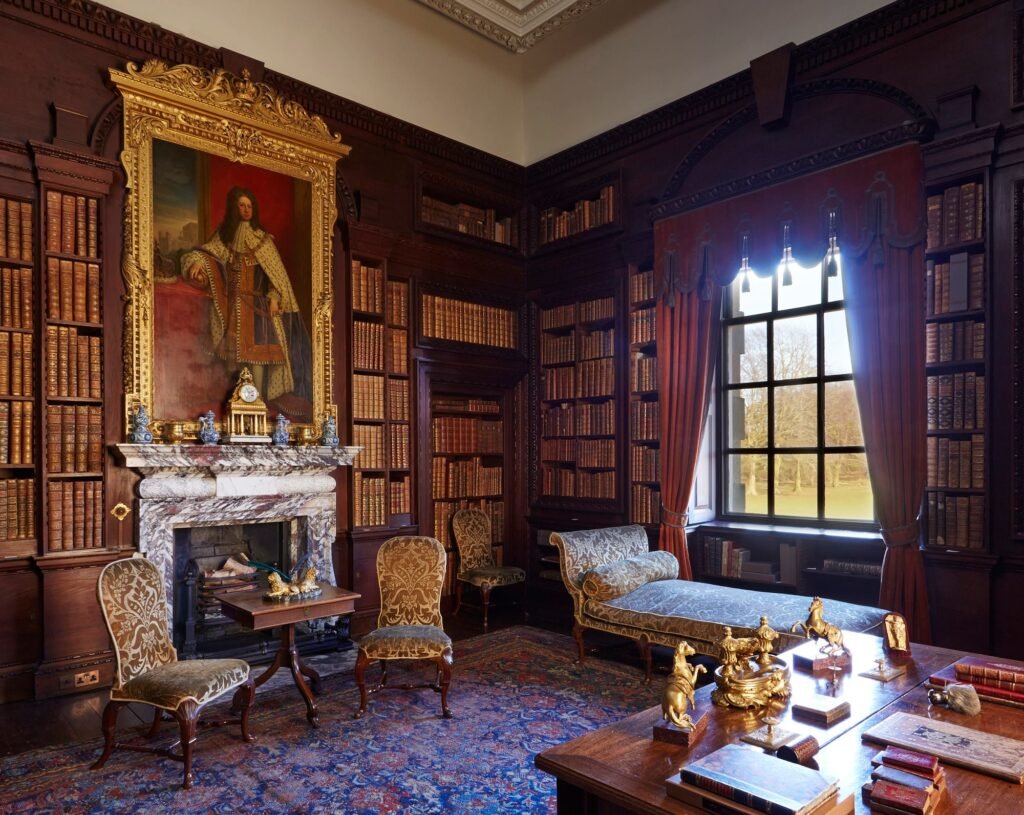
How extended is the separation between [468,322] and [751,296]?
253 cm

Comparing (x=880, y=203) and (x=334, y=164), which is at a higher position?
(x=334, y=164)

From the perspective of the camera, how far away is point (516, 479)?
22.8 feet

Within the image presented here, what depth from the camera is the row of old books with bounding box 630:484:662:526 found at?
19.2 feet

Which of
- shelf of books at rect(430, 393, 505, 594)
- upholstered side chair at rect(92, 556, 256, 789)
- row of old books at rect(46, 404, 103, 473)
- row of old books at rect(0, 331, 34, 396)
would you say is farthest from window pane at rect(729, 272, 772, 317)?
row of old books at rect(0, 331, 34, 396)

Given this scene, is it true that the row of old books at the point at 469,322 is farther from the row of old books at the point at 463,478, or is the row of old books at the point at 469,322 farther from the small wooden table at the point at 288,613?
the small wooden table at the point at 288,613

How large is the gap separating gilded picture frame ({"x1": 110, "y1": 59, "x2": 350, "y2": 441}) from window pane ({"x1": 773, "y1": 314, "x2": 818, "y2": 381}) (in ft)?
11.8

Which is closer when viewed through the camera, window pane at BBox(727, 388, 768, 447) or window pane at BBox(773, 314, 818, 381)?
window pane at BBox(773, 314, 818, 381)

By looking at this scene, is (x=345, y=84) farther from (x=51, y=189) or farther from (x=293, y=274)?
(x=51, y=189)

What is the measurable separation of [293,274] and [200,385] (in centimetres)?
114

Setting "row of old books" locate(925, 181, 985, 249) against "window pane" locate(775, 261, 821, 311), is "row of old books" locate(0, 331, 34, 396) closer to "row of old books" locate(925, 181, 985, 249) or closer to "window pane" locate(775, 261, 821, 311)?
"window pane" locate(775, 261, 821, 311)

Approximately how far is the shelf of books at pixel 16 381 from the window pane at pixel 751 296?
4.99 metres

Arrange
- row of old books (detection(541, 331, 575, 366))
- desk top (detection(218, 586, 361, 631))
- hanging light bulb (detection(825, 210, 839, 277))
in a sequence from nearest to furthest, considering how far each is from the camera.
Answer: desk top (detection(218, 586, 361, 631))
hanging light bulb (detection(825, 210, 839, 277))
row of old books (detection(541, 331, 575, 366))

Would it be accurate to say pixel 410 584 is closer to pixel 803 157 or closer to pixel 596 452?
pixel 596 452

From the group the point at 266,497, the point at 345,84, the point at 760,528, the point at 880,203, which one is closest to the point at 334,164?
the point at 345,84
